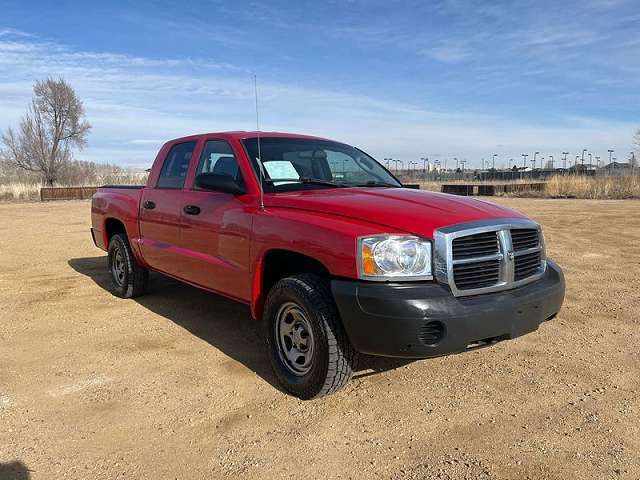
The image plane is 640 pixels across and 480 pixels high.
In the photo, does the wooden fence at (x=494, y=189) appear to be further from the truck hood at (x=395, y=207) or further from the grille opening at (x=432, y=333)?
the grille opening at (x=432, y=333)

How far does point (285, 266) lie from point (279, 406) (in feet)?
3.32

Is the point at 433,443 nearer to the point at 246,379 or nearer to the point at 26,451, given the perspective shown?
the point at 246,379

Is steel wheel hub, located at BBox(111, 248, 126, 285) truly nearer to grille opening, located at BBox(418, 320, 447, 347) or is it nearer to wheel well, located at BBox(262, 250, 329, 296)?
wheel well, located at BBox(262, 250, 329, 296)

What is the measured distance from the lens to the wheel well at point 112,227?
21.4 ft

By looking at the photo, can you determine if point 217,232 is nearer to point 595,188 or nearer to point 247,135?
point 247,135

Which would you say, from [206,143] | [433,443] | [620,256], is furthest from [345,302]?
[620,256]

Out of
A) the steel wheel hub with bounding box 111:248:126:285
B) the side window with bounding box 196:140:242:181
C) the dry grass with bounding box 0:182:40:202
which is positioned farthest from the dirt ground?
the dry grass with bounding box 0:182:40:202

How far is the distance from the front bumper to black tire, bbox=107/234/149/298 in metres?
3.61

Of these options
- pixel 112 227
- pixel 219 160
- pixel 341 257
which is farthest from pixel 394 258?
pixel 112 227

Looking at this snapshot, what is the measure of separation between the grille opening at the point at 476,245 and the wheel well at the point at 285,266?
2.82 feet

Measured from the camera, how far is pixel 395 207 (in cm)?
346

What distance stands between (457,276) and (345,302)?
2.30 ft

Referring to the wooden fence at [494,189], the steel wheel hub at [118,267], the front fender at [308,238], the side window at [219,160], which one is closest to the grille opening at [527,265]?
the front fender at [308,238]

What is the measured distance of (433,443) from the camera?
9.73 feet
